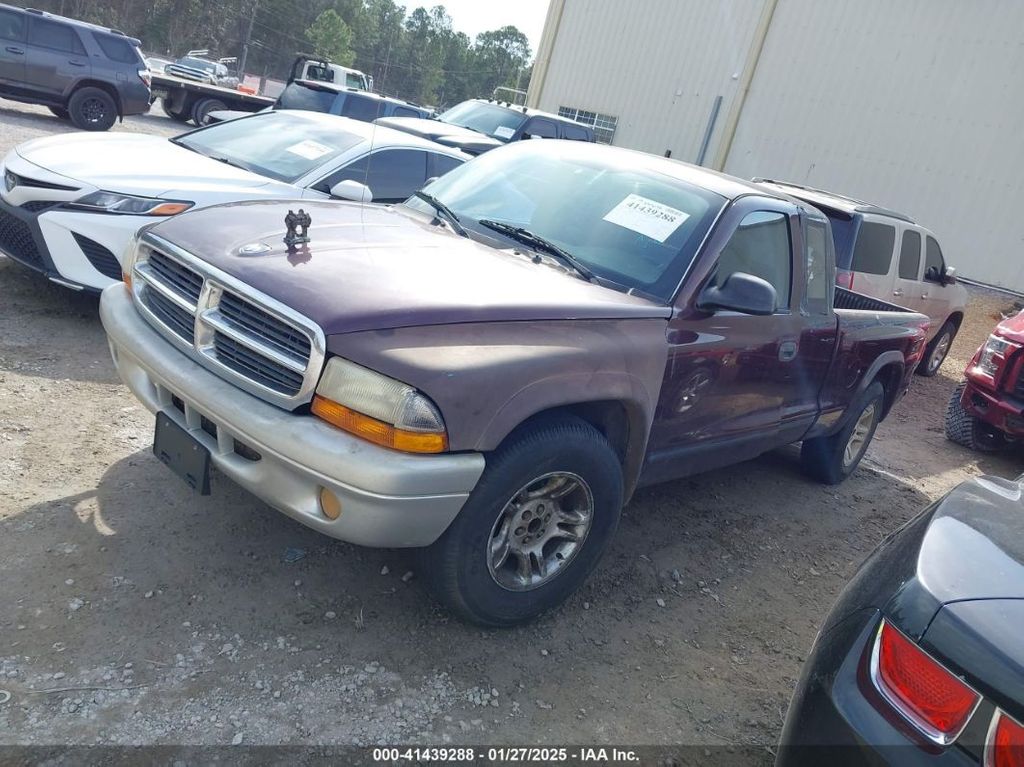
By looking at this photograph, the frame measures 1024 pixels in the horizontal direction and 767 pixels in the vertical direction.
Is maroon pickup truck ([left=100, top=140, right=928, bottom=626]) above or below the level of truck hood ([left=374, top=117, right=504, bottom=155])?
below

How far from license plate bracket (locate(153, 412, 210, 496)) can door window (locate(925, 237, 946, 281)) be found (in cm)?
894

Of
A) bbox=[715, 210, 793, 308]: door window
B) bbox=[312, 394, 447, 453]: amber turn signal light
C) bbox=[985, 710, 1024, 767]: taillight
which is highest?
bbox=[715, 210, 793, 308]: door window

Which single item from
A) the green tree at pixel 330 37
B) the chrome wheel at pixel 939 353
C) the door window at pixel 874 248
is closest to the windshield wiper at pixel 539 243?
the door window at pixel 874 248

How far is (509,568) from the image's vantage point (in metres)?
3.13

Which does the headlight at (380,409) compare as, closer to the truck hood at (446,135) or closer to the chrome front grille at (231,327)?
the chrome front grille at (231,327)

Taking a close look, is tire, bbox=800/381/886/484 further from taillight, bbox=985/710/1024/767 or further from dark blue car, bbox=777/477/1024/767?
taillight, bbox=985/710/1024/767

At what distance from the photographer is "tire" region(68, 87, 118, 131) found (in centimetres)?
1430

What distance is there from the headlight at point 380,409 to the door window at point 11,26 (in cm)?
1471

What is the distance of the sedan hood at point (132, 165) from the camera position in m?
5.21

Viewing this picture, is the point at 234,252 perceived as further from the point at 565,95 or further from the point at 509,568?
the point at 565,95

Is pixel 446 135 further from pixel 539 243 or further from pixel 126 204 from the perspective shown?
pixel 539 243

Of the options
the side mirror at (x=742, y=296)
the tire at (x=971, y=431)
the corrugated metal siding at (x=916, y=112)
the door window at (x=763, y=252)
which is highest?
the corrugated metal siding at (x=916, y=112)

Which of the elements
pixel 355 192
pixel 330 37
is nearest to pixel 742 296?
pixel 355 192

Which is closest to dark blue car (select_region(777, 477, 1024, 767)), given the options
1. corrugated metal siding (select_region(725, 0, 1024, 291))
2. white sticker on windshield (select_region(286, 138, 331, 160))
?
white sticker on windshield (select_region(286, 138, 331, 160))
